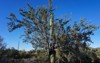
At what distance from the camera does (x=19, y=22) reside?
2247cm

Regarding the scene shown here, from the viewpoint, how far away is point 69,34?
72.9 ft

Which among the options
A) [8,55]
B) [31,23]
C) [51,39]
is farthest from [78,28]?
[8,55]

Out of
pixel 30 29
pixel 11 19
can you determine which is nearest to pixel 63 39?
pixel 30 29

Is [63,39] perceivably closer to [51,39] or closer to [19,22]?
[51,39]

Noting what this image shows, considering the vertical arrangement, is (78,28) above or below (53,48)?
above

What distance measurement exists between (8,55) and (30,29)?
14508 mm

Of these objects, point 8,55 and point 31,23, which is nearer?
point 31,23

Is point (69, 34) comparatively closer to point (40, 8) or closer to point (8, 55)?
point (40, 8)

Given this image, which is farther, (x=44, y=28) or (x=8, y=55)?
(x=8, y=55)

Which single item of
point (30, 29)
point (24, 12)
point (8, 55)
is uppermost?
point (24, 12)

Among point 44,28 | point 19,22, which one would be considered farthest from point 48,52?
point 19,22

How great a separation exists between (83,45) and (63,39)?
7.73 feet

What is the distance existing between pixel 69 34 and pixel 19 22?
468cm

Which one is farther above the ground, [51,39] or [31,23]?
[31,23]
